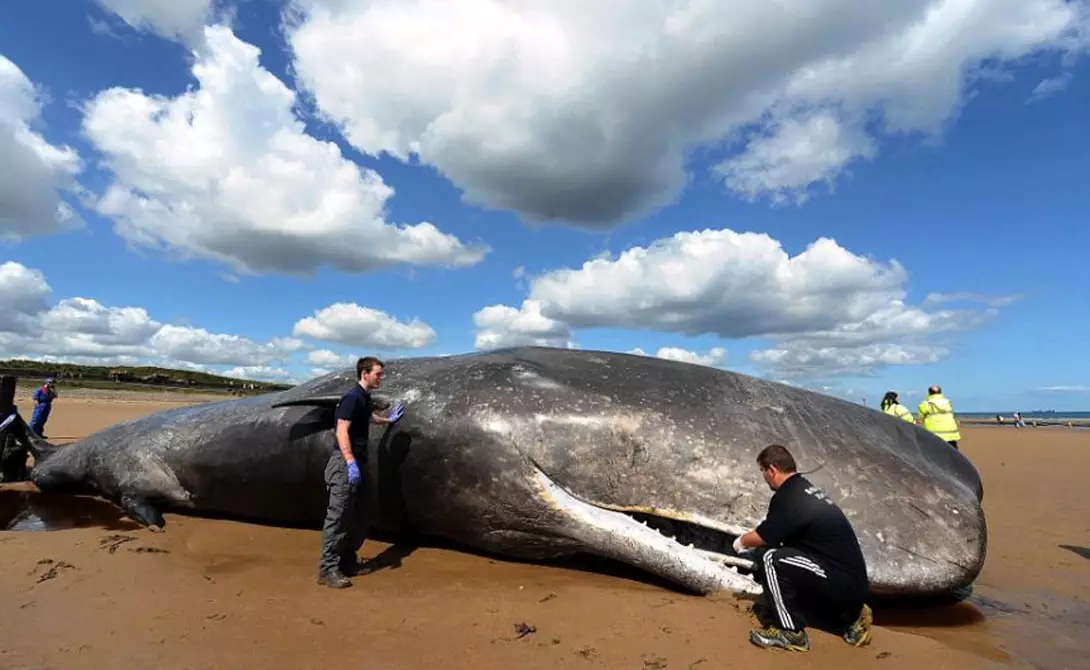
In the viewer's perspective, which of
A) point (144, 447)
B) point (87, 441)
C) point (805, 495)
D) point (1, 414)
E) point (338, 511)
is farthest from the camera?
point (1, 414)

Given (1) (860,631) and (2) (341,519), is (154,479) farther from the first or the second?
(1) (860,631)

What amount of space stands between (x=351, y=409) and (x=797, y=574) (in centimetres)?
356

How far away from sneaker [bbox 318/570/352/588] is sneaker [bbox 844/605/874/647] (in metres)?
3.55

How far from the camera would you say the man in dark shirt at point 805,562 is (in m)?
4.00

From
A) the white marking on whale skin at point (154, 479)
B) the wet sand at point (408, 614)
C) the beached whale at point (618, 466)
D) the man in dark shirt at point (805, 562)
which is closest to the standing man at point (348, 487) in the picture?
the wet sand at point (408, 614)

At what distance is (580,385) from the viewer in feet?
19.6

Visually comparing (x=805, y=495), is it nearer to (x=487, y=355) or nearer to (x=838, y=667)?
(x=838, y=667)

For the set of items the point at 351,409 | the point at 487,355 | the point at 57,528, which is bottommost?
the point at 57,528

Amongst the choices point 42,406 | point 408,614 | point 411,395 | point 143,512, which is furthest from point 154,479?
point 42,406

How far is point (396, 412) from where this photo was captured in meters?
5.88

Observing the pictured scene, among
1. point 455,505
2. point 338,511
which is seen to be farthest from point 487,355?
point 338,511

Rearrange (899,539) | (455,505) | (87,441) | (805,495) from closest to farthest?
(805,495), (899,539), (455,505), (87,441)

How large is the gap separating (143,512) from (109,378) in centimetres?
7028

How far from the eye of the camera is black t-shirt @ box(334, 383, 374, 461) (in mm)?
5219
